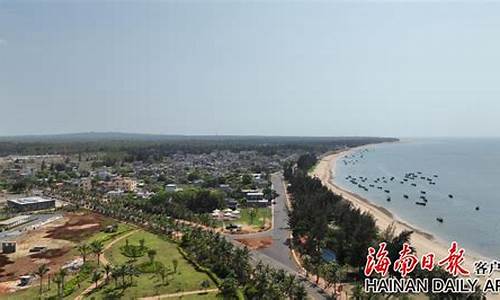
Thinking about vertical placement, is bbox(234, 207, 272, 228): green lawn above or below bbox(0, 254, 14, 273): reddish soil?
above

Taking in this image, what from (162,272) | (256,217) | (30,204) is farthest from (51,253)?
(30,204)

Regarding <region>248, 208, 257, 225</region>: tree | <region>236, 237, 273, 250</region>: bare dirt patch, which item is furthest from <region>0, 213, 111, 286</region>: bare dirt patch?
<region>248, 208, 257, 225</region>: tree

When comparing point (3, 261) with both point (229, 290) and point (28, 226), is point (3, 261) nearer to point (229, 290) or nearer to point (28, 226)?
point (28, 226)

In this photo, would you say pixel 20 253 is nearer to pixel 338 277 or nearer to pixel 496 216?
pixel 338 277

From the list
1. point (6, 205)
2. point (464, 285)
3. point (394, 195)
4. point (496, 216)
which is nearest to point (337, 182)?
point (394, 195)

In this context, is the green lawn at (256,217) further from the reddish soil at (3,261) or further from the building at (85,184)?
the building at (85,184)

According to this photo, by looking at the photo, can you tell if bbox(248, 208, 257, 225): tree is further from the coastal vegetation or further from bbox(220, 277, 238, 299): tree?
bbox(220, 277, 238, 299): tree
